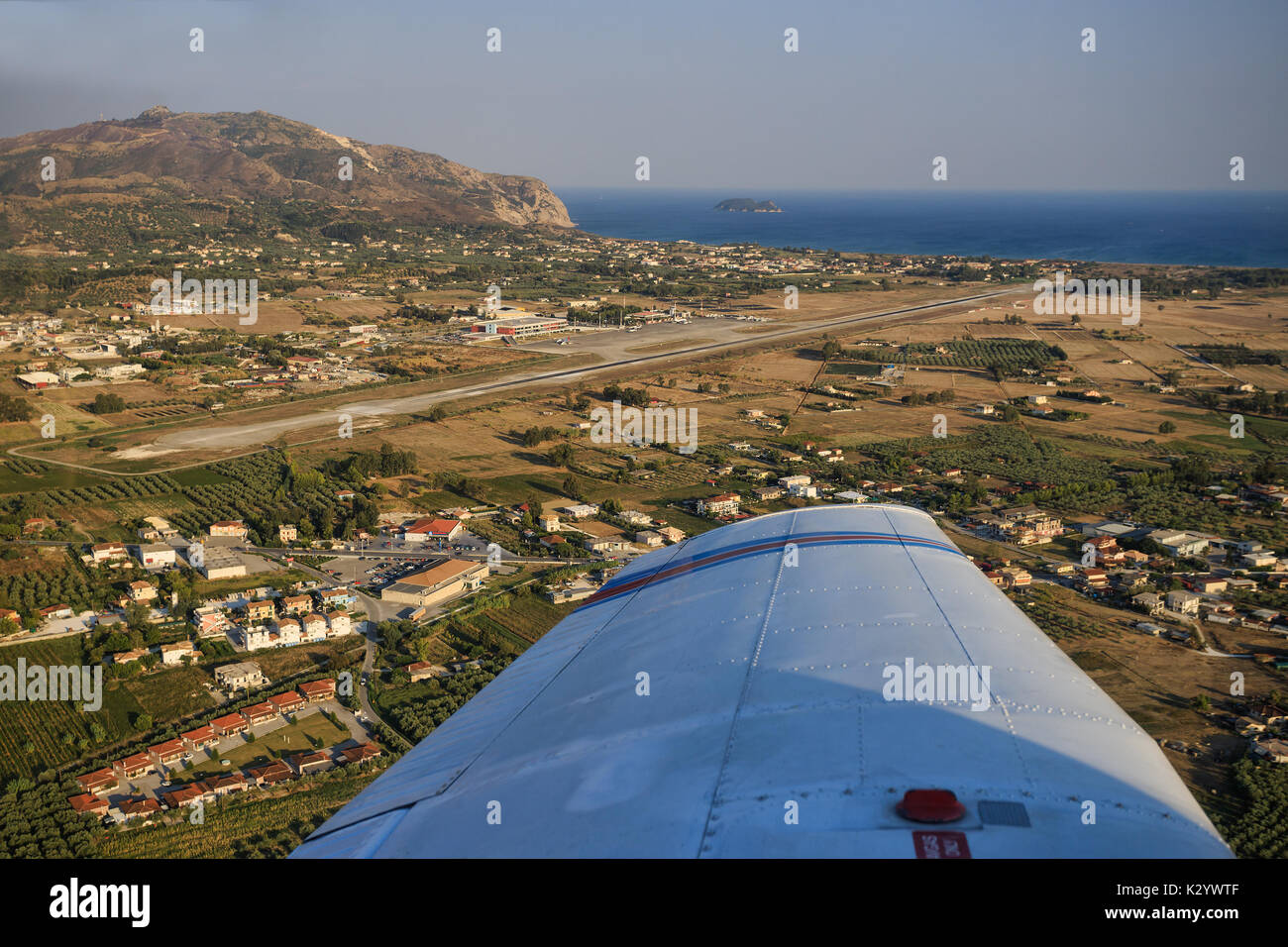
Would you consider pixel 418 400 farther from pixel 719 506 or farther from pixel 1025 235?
pixel 1025 235

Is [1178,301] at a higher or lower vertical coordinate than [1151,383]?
higher

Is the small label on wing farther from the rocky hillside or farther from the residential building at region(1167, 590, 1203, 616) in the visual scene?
the rocky hillside

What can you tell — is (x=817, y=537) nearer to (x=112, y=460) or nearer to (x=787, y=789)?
(x=787, y=789)

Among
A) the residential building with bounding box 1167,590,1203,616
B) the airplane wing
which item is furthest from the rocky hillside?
the airplane wing

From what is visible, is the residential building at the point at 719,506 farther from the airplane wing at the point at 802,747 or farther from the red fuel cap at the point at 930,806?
the red fuel cap at the point at 930,806

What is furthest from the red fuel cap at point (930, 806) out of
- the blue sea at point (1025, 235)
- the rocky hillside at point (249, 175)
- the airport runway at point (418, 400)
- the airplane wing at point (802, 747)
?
the blue sea at point (1025, 235)

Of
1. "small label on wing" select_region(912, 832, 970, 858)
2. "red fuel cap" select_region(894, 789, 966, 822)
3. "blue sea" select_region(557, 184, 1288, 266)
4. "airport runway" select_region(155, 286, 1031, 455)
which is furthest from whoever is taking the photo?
"blue sea" select_region(557, 184, 1288, 266)
